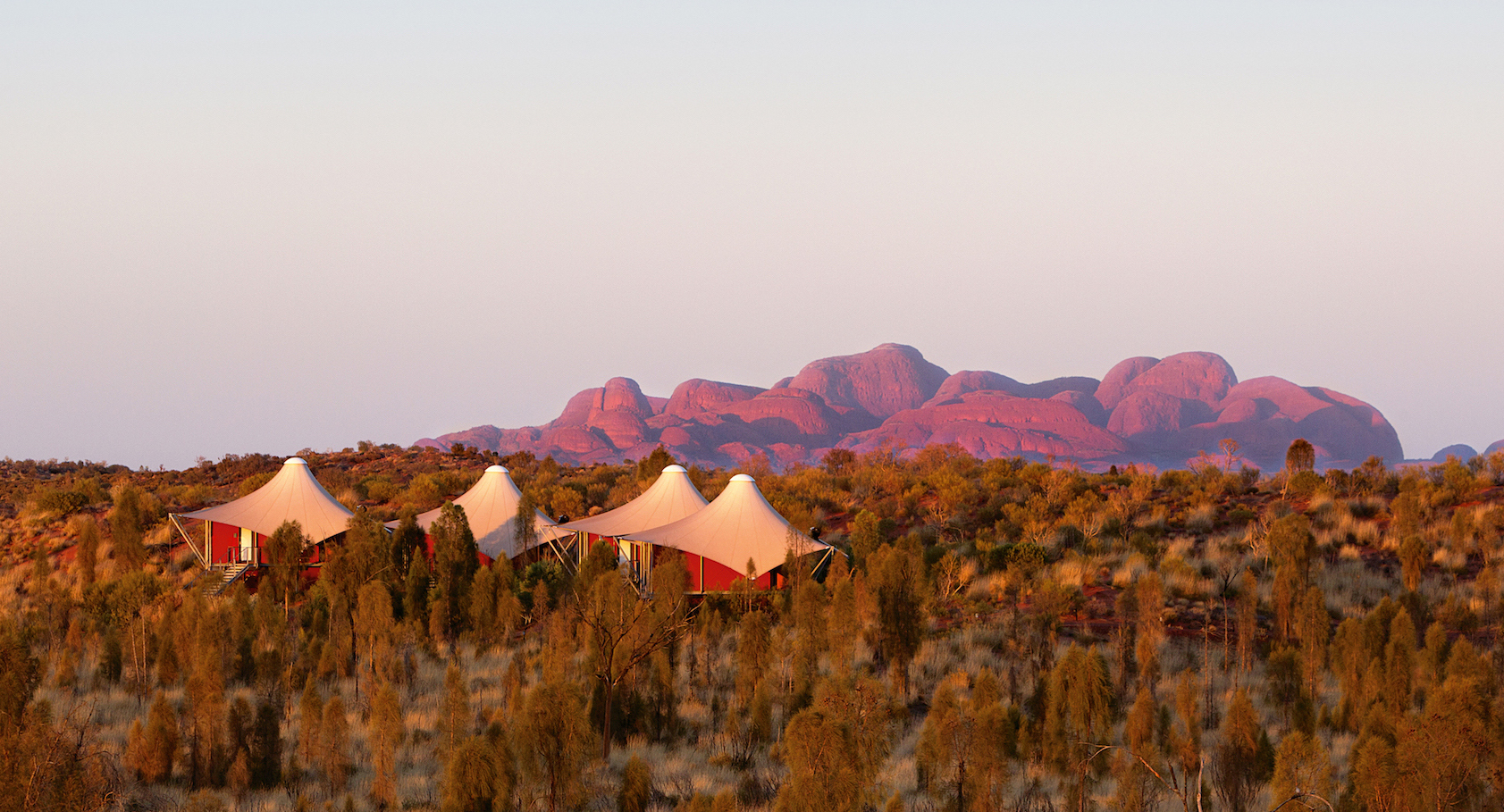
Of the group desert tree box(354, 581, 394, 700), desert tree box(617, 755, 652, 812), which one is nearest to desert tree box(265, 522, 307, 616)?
desert tree box(354, 581, 394, 700)

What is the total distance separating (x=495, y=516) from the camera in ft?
87.7

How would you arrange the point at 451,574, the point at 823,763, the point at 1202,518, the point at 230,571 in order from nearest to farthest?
the point at 823,763 → the point at 451,574 → the point at 230,571 → the point at 1202,518

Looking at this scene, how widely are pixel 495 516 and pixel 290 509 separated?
16.6ft

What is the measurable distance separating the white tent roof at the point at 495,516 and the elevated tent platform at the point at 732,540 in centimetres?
298

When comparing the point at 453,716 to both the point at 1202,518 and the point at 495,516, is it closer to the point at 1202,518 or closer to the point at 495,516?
the point at 495,516

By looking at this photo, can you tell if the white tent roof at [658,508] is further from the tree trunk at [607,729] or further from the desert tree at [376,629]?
the tree trunk at [607,729]

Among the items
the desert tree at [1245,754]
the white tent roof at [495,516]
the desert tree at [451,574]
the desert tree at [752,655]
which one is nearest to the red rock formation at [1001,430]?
the white tent roof at [495,516]

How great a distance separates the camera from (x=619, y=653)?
13.1 metres

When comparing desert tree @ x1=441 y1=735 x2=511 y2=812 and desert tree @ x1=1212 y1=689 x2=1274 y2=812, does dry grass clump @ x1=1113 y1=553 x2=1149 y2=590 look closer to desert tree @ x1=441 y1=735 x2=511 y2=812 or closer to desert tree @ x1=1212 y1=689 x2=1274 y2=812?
desert tree @ x1=1212 y1=689 x2=1274 y2=812

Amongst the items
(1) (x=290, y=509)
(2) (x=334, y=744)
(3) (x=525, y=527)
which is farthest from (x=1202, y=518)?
(2) (x=334, y=744)

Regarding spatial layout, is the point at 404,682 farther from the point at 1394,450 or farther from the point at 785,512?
the point at 1394,450

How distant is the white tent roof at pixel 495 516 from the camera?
25891 mm

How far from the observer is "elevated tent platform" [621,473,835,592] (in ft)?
75.2

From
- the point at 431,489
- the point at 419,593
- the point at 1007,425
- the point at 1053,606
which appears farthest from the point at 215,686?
the point at 1007,425
